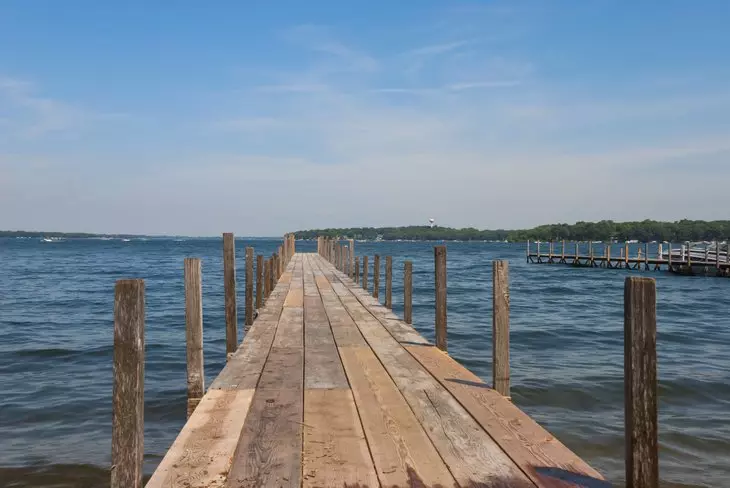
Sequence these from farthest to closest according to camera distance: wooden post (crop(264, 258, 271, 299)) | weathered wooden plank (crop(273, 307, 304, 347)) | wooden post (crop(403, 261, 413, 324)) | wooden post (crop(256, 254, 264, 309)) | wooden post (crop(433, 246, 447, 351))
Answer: wooden post (crop(264, 258, 271, 299)), wooden post (crop(256, 254, 264, 309)), wooden post (crop(403, 261, 413, 324)), wooden post (crop(433, 246, 447, 351)), weathered wooden plank (crop(273, 307, 304, 347))

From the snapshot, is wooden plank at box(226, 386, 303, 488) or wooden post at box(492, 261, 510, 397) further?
wooden post at box(492, 261, 510, 397)

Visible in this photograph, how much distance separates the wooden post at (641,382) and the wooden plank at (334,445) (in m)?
1.35

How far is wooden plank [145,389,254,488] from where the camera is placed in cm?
324

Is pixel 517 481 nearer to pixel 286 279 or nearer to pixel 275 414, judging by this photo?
pixel 275 414

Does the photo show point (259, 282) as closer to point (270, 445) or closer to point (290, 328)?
point (290, 328)

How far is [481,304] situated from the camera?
2436 cm

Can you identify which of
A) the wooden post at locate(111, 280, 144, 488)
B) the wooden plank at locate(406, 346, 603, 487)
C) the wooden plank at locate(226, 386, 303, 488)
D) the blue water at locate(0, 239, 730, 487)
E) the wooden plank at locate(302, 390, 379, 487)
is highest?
the wooden post at locate(111, 280, 144, 488)

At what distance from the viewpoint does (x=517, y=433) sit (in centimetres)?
400

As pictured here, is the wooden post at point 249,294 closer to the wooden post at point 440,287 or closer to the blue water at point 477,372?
the blue water at point 477,372

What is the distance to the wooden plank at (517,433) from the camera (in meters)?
3.33

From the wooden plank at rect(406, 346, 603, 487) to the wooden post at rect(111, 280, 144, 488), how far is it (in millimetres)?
2218

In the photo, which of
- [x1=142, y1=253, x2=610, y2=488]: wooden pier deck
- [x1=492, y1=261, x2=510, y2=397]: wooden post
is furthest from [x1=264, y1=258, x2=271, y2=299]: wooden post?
[x1=492, y1=261, x2=510, y2=397]: wooden post

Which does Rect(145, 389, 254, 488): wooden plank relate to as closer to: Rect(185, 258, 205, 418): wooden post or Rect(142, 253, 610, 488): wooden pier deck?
Rect(142, 253, 610, 488): wooden pier deck

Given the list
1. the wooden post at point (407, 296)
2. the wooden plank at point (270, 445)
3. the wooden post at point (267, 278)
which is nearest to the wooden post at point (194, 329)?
the wooden plank at point (270, 445)
